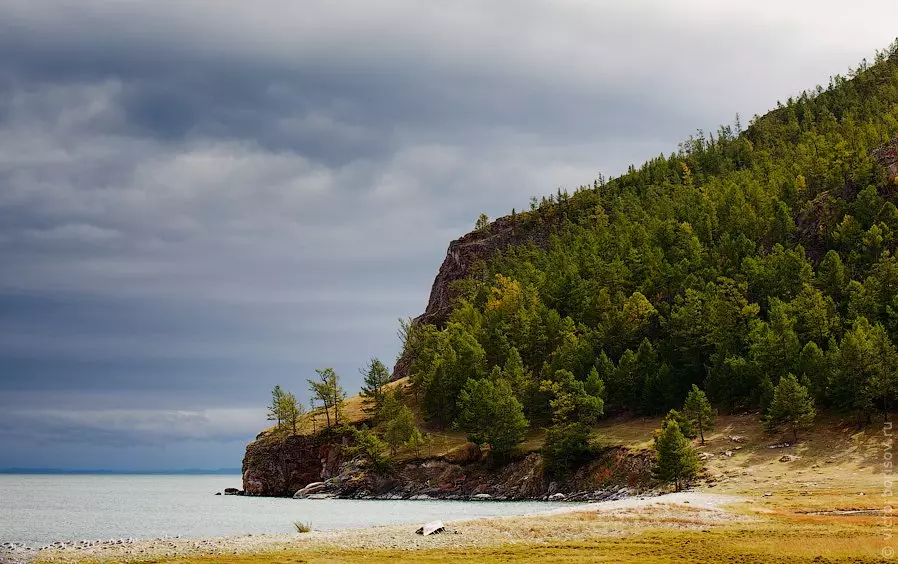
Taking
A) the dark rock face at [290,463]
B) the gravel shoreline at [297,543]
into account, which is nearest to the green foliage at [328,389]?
the dark rock face at [290,463]

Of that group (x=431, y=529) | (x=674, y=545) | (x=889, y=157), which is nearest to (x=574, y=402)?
(x=431, y=529)

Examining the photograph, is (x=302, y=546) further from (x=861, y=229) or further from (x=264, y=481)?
(x=861, y=229)

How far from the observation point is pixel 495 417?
136 m

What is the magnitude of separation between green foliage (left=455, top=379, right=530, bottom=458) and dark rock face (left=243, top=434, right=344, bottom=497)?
118 feet

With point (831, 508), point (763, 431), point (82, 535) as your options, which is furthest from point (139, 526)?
point (763, 431)

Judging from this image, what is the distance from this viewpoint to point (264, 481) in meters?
169

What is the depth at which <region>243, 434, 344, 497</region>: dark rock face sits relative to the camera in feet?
536

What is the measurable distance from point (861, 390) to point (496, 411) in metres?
60.3

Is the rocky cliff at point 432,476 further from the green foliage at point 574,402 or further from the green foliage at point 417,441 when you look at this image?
the green foliage at point 574,402

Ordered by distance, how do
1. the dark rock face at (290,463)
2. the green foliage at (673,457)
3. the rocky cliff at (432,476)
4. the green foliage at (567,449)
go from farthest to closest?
the dark rock face at (290,463) → the green foliage at (567,449) → the rocky cliff at (432,476) → the green foliage at (673,457)

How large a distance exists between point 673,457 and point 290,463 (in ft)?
322

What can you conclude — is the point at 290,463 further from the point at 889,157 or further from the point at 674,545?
the point at 889,157

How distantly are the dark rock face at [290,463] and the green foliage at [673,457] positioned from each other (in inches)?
3239

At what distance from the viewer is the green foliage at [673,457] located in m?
98.1
